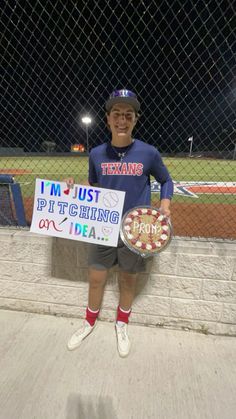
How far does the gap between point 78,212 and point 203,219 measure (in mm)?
4726

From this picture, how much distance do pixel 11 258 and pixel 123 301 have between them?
115 cm

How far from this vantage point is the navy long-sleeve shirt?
187 cm

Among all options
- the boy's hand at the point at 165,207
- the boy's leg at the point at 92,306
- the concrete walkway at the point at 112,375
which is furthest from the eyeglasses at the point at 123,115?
the concrete walkway at the point at 112,375

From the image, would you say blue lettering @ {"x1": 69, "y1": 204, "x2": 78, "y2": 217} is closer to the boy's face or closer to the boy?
the boy

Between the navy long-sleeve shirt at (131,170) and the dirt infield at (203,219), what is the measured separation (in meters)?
2.91

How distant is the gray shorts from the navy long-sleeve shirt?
12.4 inches

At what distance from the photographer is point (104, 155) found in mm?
1919

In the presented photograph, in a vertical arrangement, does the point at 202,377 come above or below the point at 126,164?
below

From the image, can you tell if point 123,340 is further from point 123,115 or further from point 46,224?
point 123,115

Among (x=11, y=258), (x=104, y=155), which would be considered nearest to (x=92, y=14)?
(x=104, y=155)

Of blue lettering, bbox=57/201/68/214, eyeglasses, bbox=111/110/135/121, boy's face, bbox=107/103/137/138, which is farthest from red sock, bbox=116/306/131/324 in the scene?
eyeglasses, bbox=111/110/135/121

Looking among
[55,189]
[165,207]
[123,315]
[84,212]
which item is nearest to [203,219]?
[123,315]

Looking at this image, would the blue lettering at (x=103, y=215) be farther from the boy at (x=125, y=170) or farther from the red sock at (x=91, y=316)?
the red sock at (x=91, y=316)

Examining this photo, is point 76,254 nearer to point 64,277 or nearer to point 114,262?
point 64,277
